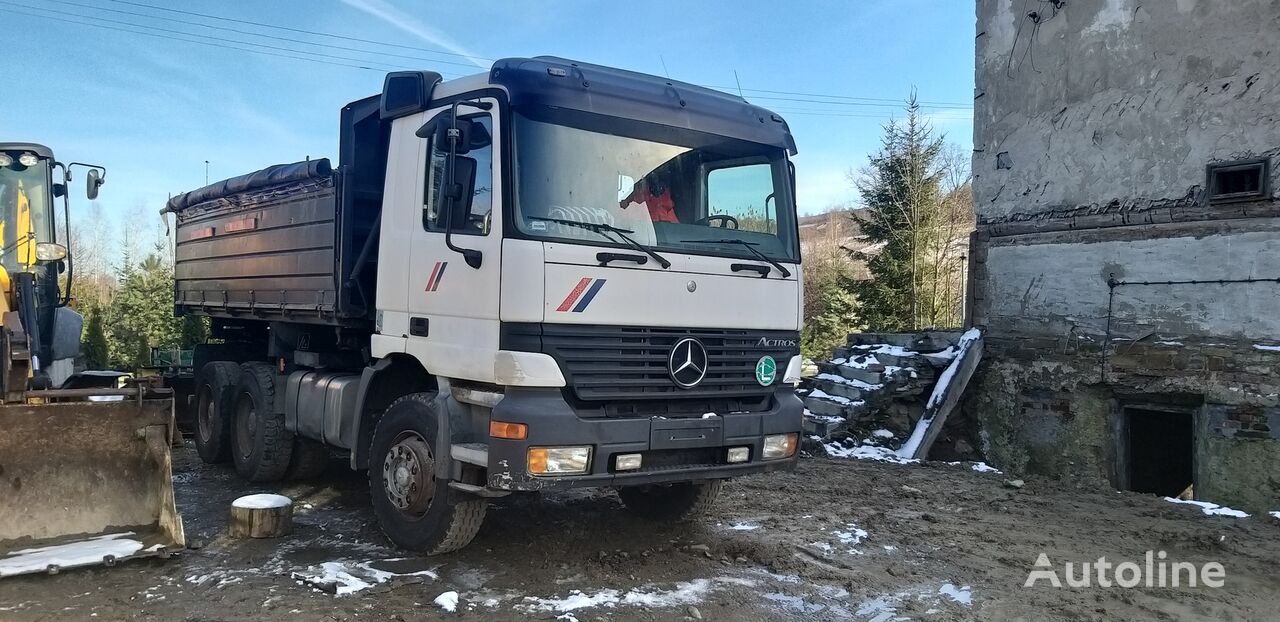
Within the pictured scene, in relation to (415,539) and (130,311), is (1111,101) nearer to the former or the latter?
(415,539)

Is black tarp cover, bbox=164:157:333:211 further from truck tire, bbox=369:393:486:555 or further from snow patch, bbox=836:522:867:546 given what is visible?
snow patch, bbox=836:522:867:546

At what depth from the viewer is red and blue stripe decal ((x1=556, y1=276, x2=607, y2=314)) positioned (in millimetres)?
4391

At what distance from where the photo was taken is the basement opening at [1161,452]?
8977 mm

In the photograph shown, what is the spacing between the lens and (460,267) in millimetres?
4684

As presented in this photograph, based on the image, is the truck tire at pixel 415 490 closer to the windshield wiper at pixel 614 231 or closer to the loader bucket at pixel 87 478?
the loader bucket at pixel 87 478

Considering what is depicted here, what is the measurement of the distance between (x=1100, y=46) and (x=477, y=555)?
800 cm

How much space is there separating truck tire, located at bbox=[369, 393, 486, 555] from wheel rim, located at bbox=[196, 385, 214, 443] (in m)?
3.79

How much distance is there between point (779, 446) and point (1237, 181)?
5.75 meters

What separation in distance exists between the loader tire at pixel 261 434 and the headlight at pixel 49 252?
1734mm

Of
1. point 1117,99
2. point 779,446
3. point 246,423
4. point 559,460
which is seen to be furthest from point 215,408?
point 1117,99

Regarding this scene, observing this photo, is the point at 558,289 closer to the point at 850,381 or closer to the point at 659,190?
the point at 659,190

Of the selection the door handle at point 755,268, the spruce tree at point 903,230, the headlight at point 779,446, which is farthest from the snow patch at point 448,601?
the spruce tree at point 903,230

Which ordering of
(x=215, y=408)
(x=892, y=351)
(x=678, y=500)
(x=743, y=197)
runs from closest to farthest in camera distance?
1. (x=743, y=197)
2. (x=678, y=500)
3. (x=215, y=408)
4. (x=892, y=351)

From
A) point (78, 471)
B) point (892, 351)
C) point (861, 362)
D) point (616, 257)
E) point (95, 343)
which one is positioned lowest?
point (95, 343)
